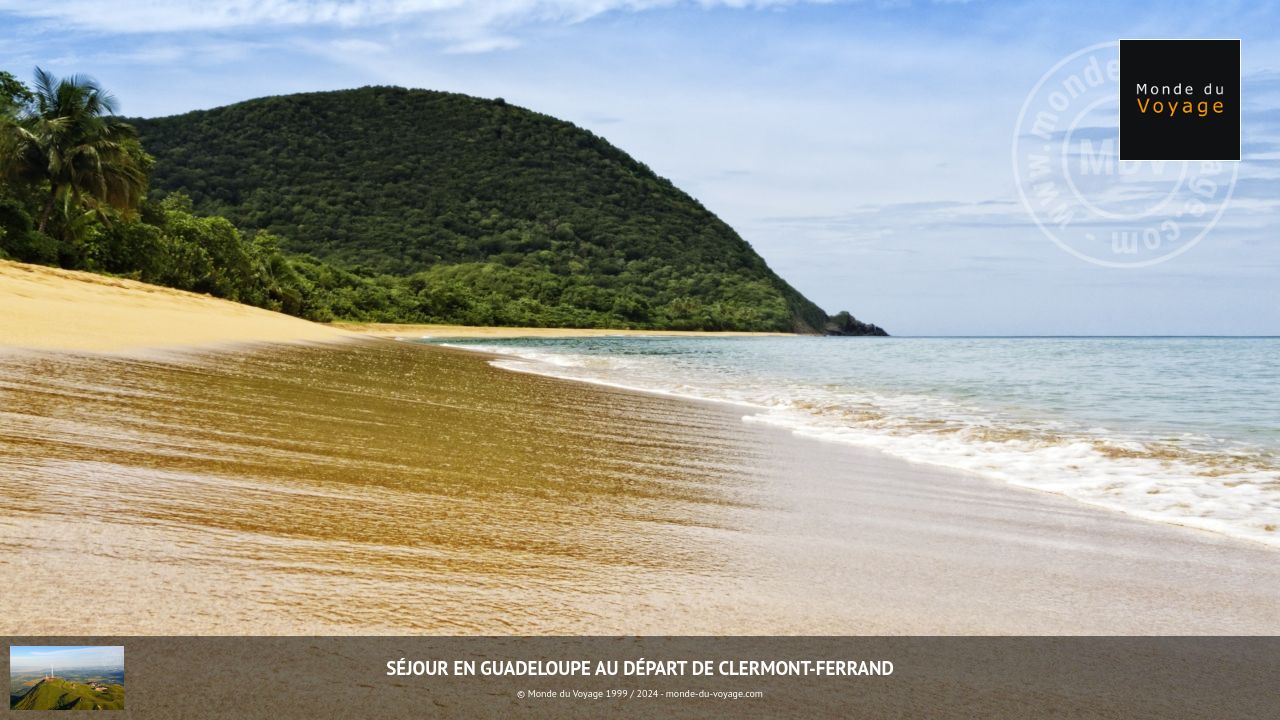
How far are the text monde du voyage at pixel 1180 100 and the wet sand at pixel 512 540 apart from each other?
8781 millimetres

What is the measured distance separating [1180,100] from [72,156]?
25.9 meters

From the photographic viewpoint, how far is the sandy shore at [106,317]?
842 centimetres

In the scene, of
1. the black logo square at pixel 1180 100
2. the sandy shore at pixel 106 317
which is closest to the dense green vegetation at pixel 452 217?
the sandy shore at pixel 106 317

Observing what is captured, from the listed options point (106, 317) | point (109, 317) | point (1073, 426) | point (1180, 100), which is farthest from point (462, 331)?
point (1073, 426)

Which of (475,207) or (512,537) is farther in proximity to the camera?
(475,207)

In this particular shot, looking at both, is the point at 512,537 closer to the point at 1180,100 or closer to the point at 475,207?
the point at 1180,100

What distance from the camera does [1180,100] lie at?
11.8 metres

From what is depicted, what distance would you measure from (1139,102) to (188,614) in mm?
12843

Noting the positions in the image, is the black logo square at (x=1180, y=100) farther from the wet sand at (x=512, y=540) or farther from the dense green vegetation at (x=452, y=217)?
the dense green vegetation at (x=452, y=217)

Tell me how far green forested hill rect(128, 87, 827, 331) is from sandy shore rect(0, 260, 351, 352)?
1513 inches
